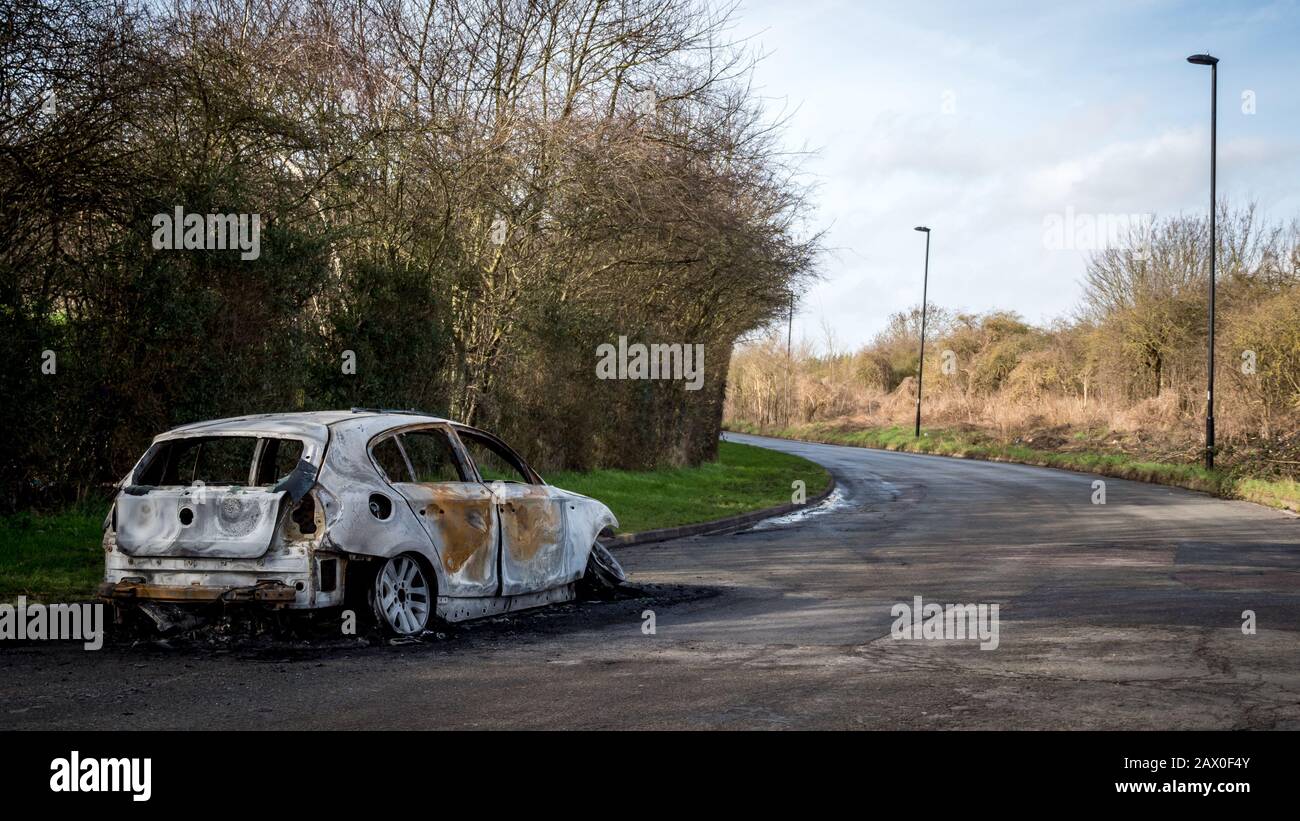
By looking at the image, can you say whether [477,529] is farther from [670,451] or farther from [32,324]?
Answer: [670,451]

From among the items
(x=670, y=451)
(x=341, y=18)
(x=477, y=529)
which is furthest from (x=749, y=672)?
(x=670, y=451)

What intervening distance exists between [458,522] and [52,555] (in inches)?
192

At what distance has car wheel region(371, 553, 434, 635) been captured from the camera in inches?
320

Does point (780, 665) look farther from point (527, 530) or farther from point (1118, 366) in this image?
point (1118, 366)

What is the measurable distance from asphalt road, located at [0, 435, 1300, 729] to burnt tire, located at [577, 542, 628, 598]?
0.95 ft

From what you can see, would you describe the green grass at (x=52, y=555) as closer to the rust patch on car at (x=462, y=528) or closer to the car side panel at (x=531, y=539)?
the rust patch on car at (x=462, y=528)

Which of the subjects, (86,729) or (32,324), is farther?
(32,324)

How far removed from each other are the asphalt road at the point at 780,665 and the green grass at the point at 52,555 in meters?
2.22

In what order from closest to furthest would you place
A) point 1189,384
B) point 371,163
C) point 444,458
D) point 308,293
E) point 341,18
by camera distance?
point 308,293, point 371,163, point 444,458, point 341,18, point 1189,384

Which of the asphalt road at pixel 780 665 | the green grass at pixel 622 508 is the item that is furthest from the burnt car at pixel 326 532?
the green grass at pixel 622 508

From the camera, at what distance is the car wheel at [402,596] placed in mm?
8117

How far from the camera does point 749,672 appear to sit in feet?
23.7

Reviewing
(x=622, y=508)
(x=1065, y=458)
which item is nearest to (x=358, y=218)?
(x=622, y=508)
